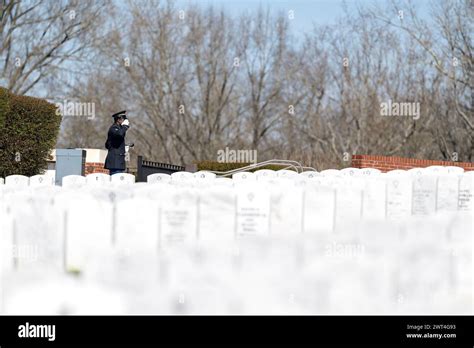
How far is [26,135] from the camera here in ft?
51.9

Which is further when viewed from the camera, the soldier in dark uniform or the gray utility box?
the gray utility box

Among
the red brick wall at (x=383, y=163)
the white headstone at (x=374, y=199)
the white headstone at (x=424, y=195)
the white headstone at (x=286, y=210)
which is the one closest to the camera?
the white headstone at (x=286, y=210)

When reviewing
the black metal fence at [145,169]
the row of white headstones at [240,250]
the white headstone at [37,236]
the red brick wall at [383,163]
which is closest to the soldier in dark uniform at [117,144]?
the black metal fence at [145,169]

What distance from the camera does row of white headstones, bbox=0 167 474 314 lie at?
5250mm

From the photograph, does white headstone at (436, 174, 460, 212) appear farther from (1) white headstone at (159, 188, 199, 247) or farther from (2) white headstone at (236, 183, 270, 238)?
(1) white headstone at (159, 188, 199, 247)

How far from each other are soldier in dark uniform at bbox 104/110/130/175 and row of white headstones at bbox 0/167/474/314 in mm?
7207

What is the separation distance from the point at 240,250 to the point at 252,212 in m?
0.33

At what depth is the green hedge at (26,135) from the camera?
15586 millimetres

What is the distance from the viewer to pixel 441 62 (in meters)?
25.8

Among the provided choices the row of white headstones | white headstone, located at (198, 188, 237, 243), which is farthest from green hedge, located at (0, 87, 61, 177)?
white headstone, located at (198, 188, 237, 243)

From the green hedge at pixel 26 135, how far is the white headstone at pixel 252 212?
1054cm

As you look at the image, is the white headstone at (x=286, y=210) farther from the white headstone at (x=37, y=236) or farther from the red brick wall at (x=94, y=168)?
the red brick wall at (x=94, y=168)

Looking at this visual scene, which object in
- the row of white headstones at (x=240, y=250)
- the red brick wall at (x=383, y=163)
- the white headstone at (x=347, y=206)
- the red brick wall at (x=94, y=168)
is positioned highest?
the red brick wall at (x=383, y=163)

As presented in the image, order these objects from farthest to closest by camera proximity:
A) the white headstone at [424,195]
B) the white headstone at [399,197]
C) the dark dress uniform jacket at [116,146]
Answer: the dark dress uniform jacket at [116,146], the white headstone at [424,195], the white headstone at [399,197]
